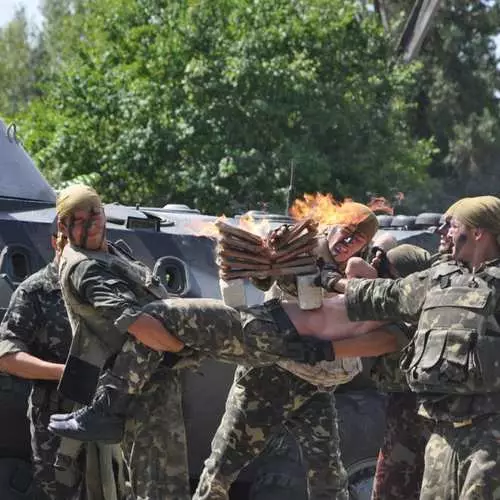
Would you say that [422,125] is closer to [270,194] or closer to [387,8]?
[387,8]

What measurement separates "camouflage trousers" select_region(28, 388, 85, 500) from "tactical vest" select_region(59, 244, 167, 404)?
1.73 ft

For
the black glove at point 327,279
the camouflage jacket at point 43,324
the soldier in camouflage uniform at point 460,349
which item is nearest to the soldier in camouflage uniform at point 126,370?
the camouflage jacket at point 43,324

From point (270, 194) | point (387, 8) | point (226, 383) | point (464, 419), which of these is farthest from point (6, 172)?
point (387, 8)

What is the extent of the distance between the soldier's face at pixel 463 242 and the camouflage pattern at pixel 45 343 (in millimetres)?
2011

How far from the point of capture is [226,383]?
746 centimetres

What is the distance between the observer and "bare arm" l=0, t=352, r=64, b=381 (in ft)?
21.4

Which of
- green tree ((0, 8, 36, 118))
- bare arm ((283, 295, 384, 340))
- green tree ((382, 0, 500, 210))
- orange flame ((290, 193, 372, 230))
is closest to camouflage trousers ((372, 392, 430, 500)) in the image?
orange flame ((290, 193, 372, 230))

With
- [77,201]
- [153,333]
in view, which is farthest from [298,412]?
[77,201]

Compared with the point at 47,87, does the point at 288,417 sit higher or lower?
lower

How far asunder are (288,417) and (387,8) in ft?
80.6

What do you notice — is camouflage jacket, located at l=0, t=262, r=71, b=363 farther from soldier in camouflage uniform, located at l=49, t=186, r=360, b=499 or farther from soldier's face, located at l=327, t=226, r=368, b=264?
soldier's face, located at l=327, t=226, r=368, b=264

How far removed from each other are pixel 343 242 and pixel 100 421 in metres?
1.48

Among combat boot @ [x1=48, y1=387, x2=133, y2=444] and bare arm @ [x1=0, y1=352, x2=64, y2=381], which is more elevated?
bare arm @ [x1=0, y1=352, x2=64, y2=381]

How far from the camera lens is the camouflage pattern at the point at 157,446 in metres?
6.02
